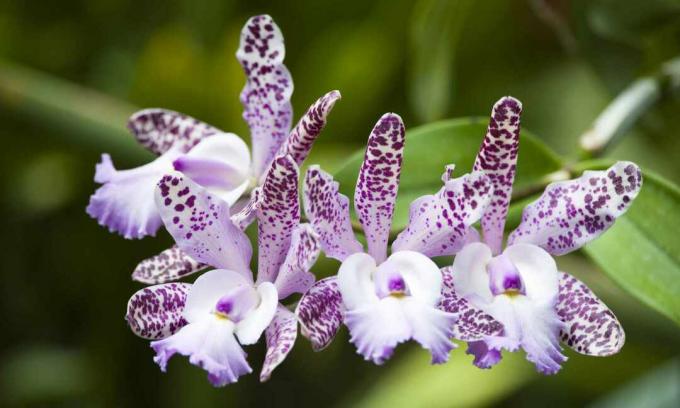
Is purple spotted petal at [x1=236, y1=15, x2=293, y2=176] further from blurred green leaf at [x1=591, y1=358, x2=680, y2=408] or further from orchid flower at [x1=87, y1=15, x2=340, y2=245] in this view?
blurred green leaf at [x1=591, y1=358, x2=680, y2=408]

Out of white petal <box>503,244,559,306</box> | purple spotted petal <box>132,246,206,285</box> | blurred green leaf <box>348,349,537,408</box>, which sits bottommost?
blurred green leaf <box>348,349,537,408</box>

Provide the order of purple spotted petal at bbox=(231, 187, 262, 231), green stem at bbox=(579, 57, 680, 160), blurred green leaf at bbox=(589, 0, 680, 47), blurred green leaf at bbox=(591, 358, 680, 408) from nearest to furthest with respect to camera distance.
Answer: purple spotted petal at bbox=(231, 187, 262, 231), green stem at bbox=(579, 57, 680, 160), blurred green leaf at bbox=(589, 0, 680, 47), blurred green leaf at bbox=(591, 358, 680, 408)

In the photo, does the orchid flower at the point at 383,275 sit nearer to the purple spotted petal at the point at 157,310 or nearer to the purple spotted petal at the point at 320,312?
the purple spotted petal at the point at 320,312

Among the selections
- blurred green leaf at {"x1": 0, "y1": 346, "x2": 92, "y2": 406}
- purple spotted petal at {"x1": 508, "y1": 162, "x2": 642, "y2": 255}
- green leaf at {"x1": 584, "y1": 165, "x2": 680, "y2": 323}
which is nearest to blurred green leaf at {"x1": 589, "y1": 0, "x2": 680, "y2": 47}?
green leaf at {"x1": 584, "y1": 165, "x2": 680, "y2": 323}

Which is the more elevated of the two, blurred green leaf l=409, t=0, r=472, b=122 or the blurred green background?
blurred green leaf l=409, t=0, r=472, b=122

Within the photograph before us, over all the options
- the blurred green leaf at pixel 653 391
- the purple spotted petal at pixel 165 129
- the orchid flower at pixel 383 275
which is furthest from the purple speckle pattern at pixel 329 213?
the blurred green leaf at pixel 653 391

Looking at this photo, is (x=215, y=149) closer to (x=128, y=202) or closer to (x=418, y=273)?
(x=128, y=202)
